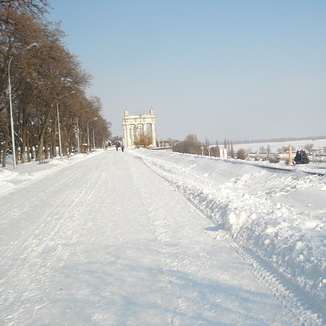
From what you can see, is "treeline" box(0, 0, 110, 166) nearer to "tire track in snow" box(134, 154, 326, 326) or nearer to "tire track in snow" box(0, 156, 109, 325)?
"tire track in snow" box(0, 156, 109, 325)

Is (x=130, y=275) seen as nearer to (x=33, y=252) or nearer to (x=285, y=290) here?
(x=285, y=290)

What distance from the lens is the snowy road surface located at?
4004 mm

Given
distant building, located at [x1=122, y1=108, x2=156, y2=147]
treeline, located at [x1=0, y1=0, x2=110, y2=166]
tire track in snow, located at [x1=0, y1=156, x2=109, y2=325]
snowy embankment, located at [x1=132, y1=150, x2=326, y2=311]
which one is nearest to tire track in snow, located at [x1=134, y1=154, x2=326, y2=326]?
snowy embankment, located at [x1=132, y1=150, x2=326, y2=311]

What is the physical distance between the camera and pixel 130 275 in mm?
5180

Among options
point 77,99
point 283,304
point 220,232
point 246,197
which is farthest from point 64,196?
point 77,99

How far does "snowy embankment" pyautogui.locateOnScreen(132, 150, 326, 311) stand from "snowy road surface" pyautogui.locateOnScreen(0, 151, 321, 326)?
347mm

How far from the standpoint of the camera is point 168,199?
39.2 ft

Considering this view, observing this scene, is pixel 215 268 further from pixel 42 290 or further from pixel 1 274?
pixel 1 274

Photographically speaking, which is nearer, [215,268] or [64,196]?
[215,268]

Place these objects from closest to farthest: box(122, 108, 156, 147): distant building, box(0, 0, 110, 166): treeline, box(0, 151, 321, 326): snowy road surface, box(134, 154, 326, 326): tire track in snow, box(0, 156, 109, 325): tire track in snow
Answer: box(134, 154, 326, 326): tire track in snow → box(0, 151, 321, 326): snowy road surface → box(0, 156, 109, 325): tire track in snow → box(0, 0, 110, 166): treeline → box(122, 108, 156, 147): distant building

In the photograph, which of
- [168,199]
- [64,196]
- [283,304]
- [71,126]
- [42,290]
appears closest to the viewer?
[283,304]

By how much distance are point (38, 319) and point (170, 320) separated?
1.49m

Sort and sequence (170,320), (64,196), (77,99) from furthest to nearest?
1. (77,99)
2. (64,196)
3. (170,320)

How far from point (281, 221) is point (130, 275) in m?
3.52
